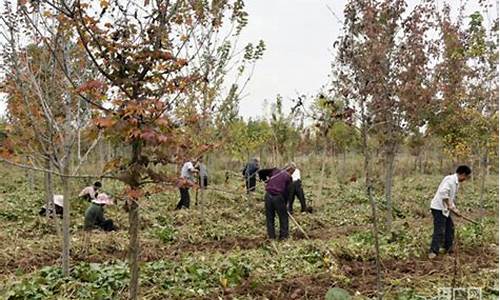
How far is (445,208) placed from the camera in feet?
26.3

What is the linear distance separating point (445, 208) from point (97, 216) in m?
6.53

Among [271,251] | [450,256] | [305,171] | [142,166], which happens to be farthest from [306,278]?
[305,171]

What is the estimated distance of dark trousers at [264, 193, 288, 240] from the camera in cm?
978

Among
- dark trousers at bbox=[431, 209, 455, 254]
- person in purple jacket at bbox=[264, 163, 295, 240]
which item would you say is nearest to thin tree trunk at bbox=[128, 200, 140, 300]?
dark trousers at bbox=[431, 209, 455, 254]

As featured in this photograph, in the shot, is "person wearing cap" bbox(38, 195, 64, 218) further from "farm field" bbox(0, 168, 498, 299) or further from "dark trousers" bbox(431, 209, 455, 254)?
"dark trousers" bbox(431, 209, 455, 254)

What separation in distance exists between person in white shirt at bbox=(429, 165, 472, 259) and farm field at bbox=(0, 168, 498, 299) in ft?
0.60

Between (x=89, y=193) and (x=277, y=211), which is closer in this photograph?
(x=277, y=211)

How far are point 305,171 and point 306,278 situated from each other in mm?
19154

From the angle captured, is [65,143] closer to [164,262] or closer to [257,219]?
[164,262]

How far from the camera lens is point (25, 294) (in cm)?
562

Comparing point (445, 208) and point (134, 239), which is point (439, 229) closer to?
point (445, 208)

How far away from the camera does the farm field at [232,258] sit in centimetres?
603

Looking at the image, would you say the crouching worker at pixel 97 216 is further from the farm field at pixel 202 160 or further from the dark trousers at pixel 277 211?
the dark trousers at pixel 277 211

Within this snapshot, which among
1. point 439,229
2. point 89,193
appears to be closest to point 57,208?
point 89,193
